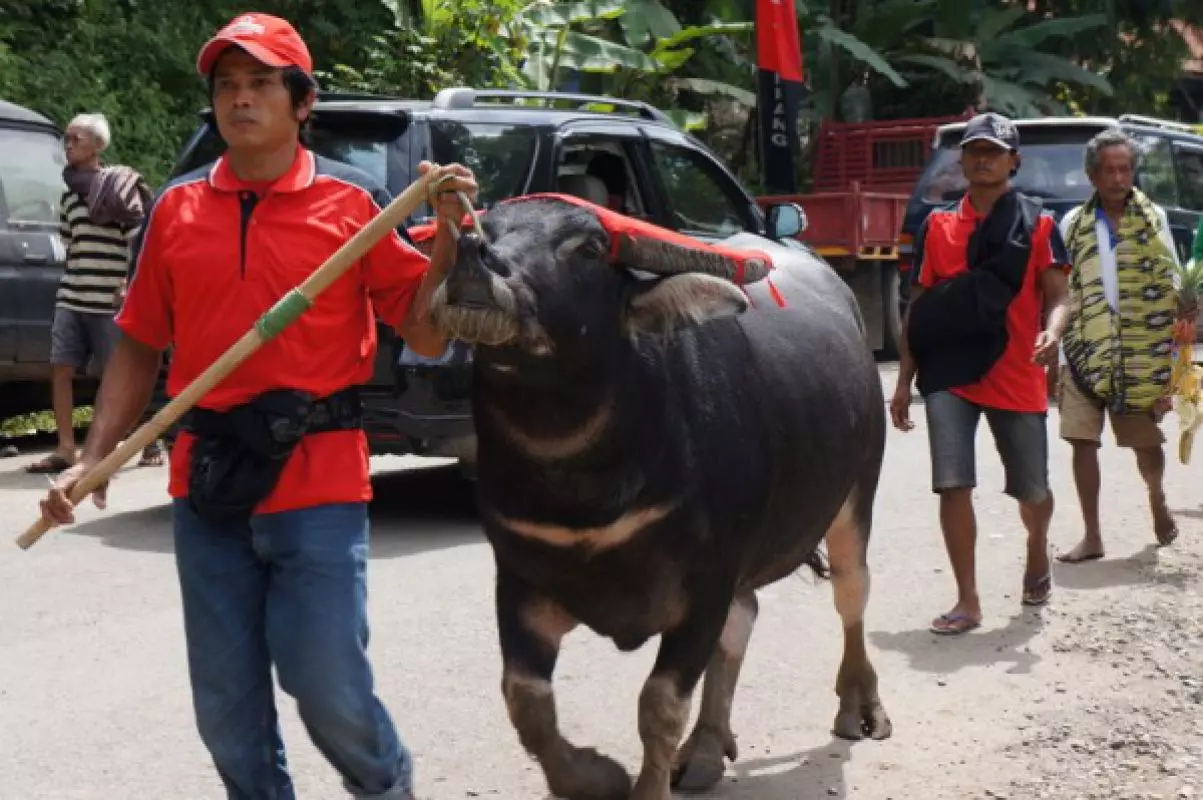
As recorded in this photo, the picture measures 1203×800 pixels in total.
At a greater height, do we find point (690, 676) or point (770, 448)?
point (770, 448)

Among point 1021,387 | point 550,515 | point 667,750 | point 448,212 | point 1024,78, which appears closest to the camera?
point 448,212

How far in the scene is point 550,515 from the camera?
4.23 meters

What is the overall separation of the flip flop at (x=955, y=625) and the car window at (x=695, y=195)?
10.3 ft

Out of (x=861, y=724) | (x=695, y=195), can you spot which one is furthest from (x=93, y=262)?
(x=861, y=724)

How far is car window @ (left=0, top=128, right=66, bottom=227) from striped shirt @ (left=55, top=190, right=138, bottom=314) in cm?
127

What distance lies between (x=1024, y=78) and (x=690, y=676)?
73.8 ft

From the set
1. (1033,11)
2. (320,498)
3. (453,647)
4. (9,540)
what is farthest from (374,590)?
(1033,11)

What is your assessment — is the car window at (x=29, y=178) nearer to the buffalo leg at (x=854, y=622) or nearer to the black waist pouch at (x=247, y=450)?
the buffalo leg at (x=854, y=622)

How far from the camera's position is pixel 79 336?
1071 cm

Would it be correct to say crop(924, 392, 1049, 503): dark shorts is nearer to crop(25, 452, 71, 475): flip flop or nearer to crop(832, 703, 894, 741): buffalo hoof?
crop(832, 703, 894, 741): buffalo hoof

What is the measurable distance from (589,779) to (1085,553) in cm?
462

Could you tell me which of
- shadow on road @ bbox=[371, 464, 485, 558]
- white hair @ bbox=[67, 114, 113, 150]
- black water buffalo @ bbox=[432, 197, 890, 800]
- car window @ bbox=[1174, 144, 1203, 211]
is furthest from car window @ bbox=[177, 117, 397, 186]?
car window @ bbox=[1174, 144, 1203, 211]

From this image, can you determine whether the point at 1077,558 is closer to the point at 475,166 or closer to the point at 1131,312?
the point at 1131,312

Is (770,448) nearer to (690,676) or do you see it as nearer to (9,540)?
(690,676)
